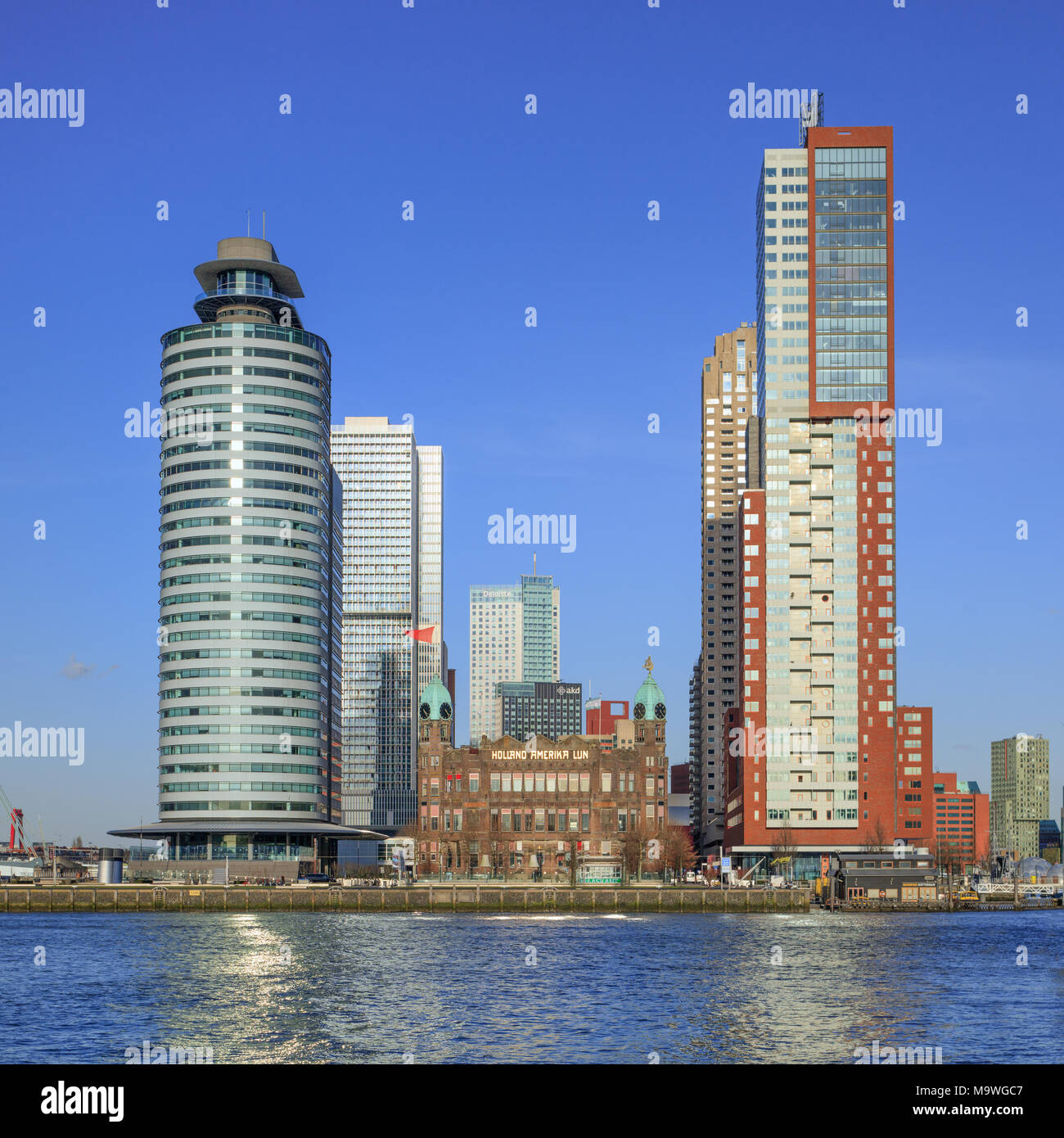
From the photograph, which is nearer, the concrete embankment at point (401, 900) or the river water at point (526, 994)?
the river water at point (526, 994)

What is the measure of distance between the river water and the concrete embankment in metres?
40.4

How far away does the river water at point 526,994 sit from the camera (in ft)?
196

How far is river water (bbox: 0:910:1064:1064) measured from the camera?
5972 centimetres

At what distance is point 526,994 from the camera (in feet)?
263

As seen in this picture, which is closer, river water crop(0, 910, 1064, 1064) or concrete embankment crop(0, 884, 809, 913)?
river water crop(0, 910, 1064, 1064)

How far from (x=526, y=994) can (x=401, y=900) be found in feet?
360

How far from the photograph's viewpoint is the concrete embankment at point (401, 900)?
18625 cm

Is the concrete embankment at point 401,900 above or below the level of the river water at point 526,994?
below

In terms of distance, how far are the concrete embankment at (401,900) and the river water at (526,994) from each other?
40.4m

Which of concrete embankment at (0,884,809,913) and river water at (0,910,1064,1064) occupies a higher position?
river water at (0,910,1064,1064)

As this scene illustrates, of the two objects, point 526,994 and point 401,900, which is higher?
point 526,994

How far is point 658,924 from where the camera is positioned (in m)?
154
